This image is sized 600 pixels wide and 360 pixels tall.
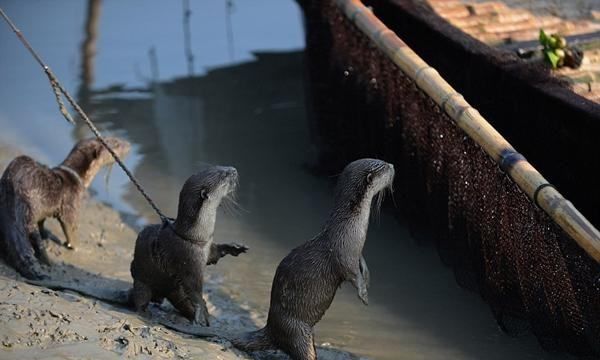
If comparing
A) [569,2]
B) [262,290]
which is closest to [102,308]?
[262,290]

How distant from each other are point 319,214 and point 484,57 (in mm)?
1798

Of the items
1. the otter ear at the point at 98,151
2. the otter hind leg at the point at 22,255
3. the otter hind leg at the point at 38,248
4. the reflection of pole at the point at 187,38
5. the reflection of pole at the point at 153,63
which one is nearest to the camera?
the otter hind leg at the point at 22,255

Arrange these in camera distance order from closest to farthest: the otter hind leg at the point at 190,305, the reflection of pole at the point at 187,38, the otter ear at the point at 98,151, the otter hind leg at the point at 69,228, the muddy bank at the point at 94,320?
the muddy bank at the point at 94,320 < the otter hind leg at the point at 190,305 < the otter hind leg at the point at 69,228 < the otter ear at the point at 98,151 < the reflection of pole at the point at 187,38

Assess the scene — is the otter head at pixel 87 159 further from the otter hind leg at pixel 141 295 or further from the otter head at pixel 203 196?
the otter head at pixel 203 196

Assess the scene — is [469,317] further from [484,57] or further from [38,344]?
[38,344]

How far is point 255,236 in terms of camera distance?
779 cm

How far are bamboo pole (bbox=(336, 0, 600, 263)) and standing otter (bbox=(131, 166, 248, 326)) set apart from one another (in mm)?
1312

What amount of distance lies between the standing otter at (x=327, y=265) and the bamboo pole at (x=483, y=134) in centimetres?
65

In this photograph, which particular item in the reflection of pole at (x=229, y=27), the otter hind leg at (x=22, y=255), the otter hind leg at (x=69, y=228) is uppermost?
the otter hind leg at (x=22, y=255)

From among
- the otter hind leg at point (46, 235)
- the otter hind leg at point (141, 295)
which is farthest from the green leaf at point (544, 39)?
the otter hind leg at point (46, 235)

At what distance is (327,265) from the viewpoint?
534 cm

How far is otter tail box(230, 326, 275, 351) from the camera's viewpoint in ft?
18.1

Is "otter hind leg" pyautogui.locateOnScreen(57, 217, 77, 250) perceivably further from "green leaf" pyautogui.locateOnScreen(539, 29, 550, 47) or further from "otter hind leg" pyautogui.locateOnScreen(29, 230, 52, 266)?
"green leaf" pyautogui.locateOnScreen(539, 29, 550, 47)

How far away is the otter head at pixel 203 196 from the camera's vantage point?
5539mm
